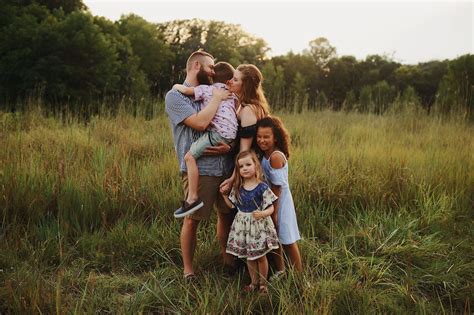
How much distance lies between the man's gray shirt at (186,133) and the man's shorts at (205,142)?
0.29 ft

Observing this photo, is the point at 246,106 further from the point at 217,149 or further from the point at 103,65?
the point at 103,65

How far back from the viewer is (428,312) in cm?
284

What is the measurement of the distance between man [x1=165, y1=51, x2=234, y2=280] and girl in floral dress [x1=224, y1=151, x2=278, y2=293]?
158 millimetres

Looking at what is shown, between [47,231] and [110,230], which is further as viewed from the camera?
[110,230]

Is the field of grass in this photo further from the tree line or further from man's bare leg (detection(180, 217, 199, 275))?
the tree line

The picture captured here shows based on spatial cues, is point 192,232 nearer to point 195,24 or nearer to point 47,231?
point 47,231

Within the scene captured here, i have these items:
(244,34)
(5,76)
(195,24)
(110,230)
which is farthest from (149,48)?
(110,230)

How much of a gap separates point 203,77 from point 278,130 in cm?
65

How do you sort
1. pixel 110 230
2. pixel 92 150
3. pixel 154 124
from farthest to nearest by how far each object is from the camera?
pixel 154 124 → pixel 92 150 → pixel 110 230

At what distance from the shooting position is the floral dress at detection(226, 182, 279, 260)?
2.90m

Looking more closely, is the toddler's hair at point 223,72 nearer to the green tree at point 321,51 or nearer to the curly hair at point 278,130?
the curly hair at point 278,130

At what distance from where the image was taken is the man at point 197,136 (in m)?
2.91

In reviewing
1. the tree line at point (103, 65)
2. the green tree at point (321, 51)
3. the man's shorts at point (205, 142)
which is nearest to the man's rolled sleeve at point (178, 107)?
→ the man's shorts at point (205, 142)

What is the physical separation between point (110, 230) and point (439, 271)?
2.76 m
